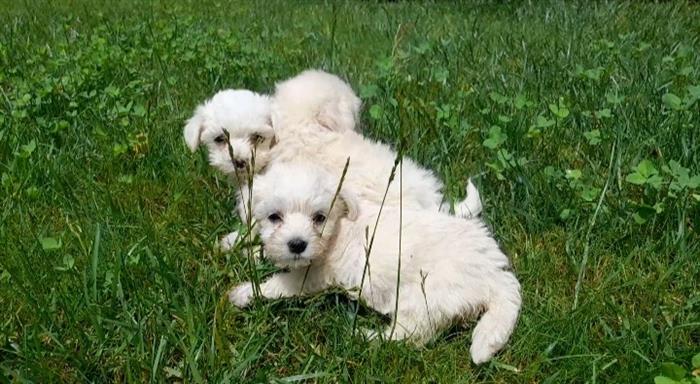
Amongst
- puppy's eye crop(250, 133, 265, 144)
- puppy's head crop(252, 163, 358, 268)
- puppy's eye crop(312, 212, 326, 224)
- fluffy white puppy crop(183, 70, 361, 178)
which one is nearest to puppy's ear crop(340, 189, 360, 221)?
puppy's head crop(252, 163, 358, 268)

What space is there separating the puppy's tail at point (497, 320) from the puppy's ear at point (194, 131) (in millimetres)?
1931

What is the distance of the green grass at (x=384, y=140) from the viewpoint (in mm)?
2262

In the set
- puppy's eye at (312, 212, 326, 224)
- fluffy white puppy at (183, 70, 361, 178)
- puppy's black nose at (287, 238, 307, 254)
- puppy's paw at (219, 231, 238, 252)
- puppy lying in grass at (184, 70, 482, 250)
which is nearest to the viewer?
puppy's black nose at (287, 238, 307, 254)

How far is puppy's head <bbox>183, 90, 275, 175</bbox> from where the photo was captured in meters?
3.72

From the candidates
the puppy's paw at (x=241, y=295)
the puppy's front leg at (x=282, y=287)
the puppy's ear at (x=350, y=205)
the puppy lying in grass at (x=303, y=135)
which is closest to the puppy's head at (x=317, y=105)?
the puppy lying in grass at (x=303, y=135)

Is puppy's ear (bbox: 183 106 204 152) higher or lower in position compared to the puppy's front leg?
higher

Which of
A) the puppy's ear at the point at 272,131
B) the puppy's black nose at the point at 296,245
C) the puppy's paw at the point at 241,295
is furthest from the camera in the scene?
the puppy's ear at the point at 272,131

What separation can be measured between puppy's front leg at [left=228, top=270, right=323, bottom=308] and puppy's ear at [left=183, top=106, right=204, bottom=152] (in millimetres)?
1253

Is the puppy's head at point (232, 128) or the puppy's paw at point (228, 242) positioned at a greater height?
the puppy's head at point (232, 128)

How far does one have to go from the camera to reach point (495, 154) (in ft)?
12.2

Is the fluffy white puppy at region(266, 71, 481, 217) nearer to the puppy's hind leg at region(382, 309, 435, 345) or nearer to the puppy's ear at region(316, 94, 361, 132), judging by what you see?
the puppy's ear at region(316, 94, 361, 132)

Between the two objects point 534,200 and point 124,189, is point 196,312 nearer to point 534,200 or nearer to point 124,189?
point 124,189

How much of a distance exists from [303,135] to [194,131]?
586mm

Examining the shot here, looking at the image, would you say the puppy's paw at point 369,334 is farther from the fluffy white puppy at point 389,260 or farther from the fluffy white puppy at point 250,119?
the fluffy white puppy at point 250,119
